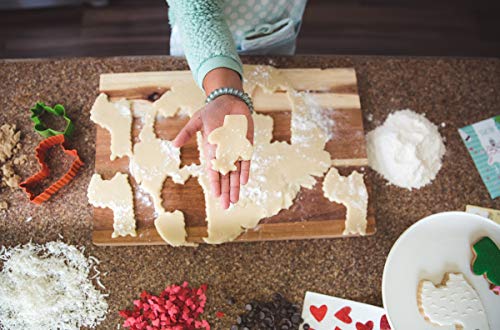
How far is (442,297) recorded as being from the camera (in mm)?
1006

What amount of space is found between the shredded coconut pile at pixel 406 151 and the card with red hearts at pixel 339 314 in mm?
358

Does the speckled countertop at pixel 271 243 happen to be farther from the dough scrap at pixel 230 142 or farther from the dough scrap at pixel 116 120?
the dough scrap at pixel 230 142

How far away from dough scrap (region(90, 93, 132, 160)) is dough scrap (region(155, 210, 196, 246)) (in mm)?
207

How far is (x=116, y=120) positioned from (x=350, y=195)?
0.68 metres

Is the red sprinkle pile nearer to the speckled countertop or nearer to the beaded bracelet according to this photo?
the speckled countertop

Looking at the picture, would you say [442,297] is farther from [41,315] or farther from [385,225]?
[41,315]

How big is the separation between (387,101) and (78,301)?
102 centimetres

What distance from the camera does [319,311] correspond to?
3.51 feet

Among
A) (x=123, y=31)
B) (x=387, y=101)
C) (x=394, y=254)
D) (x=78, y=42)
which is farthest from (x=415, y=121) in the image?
(x=78, y=42)

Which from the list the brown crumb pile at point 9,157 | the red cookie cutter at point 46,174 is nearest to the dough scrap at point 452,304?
the red cookie cutter at point 46,174

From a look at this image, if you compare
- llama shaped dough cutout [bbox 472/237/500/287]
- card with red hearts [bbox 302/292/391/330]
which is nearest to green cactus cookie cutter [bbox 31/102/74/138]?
card with red hearts [bbox 302/292/391/330]

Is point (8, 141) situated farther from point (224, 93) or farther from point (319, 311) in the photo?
point (319, 311)

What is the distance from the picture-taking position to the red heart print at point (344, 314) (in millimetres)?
1062

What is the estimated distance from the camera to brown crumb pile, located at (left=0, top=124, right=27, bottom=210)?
114 centimetres
